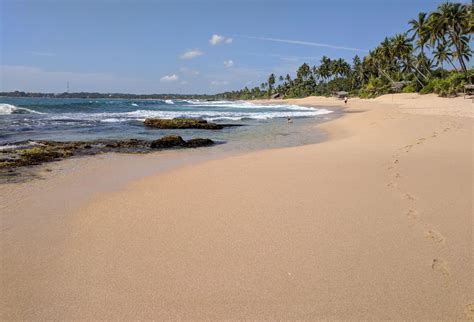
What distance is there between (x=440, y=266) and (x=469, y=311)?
0.78m

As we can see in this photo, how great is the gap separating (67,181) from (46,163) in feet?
9.42

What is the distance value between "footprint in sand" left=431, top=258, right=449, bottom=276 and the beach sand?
0.03 feet

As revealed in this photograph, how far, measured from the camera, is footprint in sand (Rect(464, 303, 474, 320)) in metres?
2.94

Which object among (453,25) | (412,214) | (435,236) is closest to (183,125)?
(412,214)

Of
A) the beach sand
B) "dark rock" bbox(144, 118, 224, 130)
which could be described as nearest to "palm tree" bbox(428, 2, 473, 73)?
"dark rock" bbox(144, 118, 224, 130)

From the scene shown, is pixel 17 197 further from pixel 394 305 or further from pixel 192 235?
pixel 394 305

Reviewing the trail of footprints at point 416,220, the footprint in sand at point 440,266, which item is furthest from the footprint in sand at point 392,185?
the footprint in sand at point 440,266

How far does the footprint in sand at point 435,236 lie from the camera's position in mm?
4344

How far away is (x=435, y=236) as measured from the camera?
4.46 m

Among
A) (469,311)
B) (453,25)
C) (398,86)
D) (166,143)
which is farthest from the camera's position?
(398,86)

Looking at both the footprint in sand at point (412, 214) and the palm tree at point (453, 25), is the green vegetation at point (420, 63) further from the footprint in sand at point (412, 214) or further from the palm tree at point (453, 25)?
the footprint in sand at point (412, 214)

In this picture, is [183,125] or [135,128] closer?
[135,128]

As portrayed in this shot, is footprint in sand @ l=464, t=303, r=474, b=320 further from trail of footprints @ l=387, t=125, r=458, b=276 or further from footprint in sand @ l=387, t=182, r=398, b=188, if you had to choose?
footprint in sand @ l=387, t=182, r=398, b=188

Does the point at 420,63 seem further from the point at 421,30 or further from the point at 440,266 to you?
the point at 440,266
